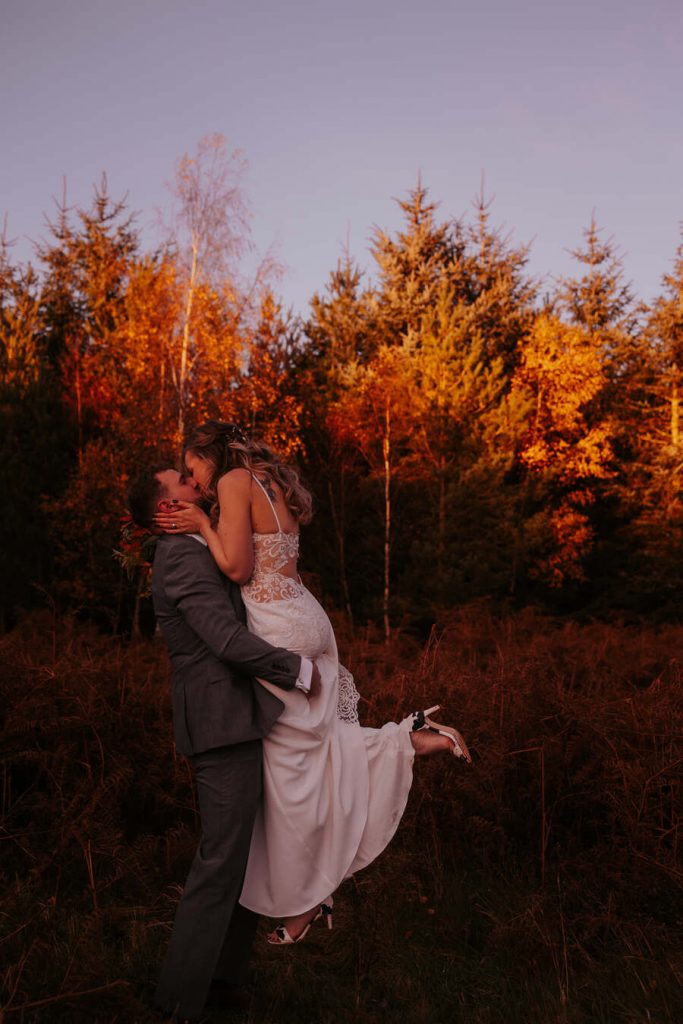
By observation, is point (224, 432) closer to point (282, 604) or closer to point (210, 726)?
point (282, 604)

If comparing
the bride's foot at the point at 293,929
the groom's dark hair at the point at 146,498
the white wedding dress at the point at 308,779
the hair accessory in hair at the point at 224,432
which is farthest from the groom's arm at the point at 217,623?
the bride's foot at the point at 293,929

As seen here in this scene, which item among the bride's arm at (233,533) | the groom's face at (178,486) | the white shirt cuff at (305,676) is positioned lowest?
the white shirt cuff at (305,676)

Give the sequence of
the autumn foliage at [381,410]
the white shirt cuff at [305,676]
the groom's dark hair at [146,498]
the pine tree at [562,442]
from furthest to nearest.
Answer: the pine tree at [562,442]
the autumn foliage at [381,410]
the groom's dark hair at [146,498]
the white shirt cuff at [305,676]

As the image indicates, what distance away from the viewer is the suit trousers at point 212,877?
304cm

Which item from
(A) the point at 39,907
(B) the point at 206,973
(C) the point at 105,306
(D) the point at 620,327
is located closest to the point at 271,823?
(B) the point at 206,973

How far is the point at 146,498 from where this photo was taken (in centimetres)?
342

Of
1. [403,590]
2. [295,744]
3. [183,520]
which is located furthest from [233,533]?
[403,590]

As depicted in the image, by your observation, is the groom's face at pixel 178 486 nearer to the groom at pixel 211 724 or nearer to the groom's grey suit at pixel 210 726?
the groom at pixel 211 724

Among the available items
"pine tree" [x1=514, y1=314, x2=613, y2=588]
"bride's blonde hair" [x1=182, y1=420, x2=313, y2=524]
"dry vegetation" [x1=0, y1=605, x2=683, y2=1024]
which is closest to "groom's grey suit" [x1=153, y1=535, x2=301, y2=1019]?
"dry vegetation" [x1=0, y1=605, x2=683, y2=1024]

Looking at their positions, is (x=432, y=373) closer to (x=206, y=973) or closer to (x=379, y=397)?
(x=379, y=397)

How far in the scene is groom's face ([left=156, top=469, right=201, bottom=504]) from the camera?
11.2ft

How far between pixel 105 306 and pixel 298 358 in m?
5.98

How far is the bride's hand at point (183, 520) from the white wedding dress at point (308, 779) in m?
0.23

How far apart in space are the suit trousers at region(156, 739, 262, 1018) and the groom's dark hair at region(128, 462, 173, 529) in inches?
36.0
